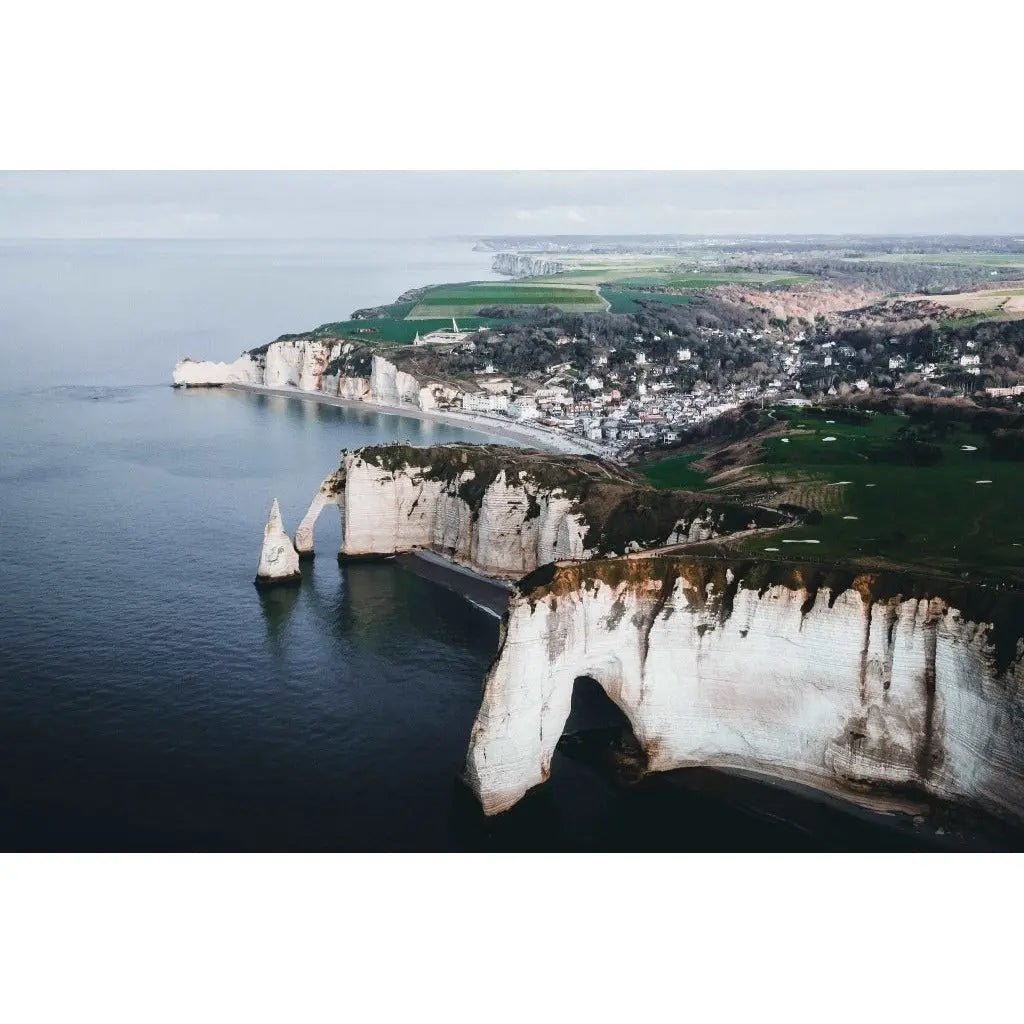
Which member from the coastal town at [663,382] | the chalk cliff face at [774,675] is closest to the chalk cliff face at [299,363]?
the coastal town at [663,382]

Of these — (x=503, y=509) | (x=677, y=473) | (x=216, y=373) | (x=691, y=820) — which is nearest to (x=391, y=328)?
(x=216, y=373)

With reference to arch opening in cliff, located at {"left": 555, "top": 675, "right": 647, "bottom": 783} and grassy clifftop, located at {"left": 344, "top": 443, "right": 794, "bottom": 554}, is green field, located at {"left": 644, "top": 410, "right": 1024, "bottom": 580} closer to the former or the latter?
grassy clifftop, located at {"left": 344, "top": 443, "right": 794, "bottom": 554}

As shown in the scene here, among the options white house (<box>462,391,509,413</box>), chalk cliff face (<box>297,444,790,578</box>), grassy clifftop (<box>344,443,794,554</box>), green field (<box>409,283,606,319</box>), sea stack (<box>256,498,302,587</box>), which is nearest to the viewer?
grassy clifftop (<box>344,443,794,554</box>)

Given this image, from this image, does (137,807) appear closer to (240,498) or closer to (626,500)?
(626,500)

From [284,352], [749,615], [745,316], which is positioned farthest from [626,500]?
[745,316]

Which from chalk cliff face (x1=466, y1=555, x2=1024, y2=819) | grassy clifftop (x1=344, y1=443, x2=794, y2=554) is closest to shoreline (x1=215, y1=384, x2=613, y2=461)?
grassy clifftop (x1=344, y1=443, x2=794, y2=554)

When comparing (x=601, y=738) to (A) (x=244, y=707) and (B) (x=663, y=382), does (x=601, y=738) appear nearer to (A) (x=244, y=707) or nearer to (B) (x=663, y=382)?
(A) (x=244, y=707)
